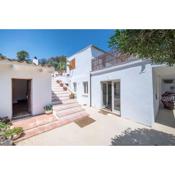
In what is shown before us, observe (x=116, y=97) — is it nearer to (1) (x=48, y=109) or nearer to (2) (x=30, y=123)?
(1) (x=48, y=109)

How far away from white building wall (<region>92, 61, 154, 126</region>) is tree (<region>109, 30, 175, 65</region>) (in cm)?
219

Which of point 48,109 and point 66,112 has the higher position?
point 48,109

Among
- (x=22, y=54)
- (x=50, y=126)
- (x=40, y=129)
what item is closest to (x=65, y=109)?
(x=50, y=126)

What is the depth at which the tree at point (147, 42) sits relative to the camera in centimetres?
268

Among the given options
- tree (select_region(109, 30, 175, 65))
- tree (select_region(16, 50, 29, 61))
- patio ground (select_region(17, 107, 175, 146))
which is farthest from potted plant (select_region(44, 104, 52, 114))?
tree (select_region(109, 30, 175, 65))

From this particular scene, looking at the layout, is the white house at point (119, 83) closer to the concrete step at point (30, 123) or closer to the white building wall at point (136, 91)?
the white building wall at point (136, 91)

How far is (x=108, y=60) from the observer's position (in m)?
7.79

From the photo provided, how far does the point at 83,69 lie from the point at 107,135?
7120mm

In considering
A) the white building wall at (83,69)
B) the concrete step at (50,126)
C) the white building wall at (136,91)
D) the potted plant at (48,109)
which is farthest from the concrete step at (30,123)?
the white building wall at (83,69)

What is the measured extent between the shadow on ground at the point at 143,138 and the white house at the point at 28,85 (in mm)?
4574

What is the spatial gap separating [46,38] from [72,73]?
7.41 meters

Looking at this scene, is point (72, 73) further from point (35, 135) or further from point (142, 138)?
point (142, 138)
